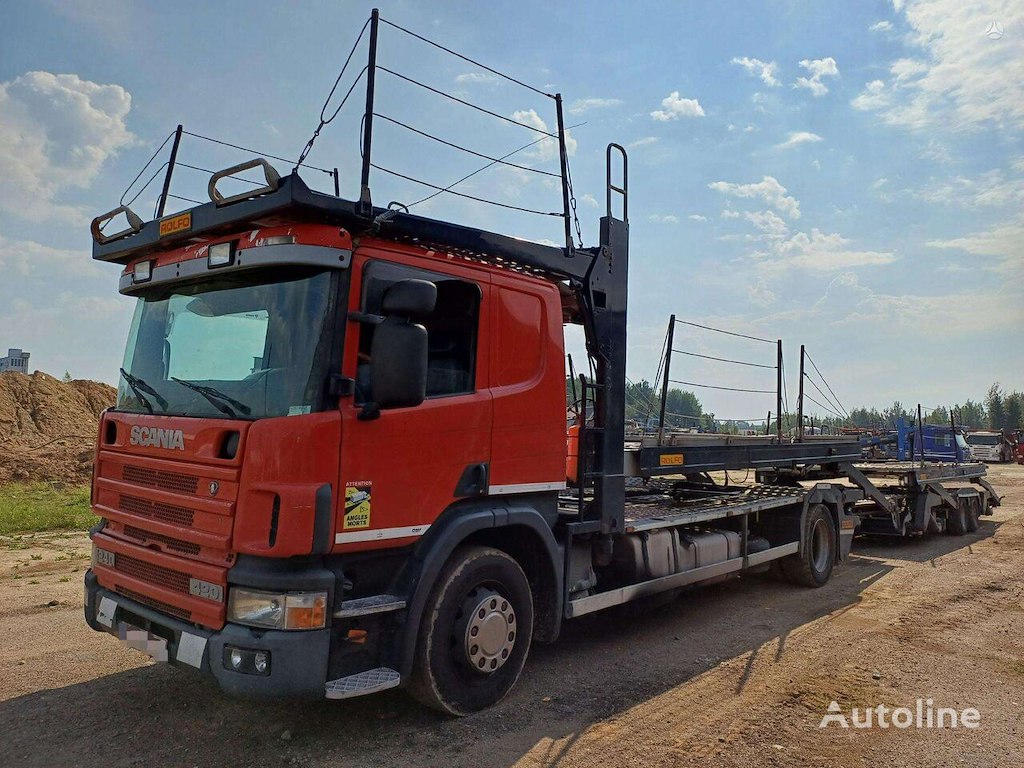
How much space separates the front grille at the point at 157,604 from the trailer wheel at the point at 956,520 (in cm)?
1329

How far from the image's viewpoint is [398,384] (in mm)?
3785

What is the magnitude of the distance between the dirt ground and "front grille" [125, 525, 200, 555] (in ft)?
3.60

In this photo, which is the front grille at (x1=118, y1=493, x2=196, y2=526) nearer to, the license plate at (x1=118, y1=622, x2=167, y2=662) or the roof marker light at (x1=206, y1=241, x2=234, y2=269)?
the license plate at (x1=118, y1=622, x2=167, y2=662)

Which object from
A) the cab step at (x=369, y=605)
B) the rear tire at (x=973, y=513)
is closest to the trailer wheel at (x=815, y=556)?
the cab step at (x=369, y=605)

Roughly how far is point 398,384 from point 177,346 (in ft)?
5.31

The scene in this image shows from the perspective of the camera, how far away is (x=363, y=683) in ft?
12.2

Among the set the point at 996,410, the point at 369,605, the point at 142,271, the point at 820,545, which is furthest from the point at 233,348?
the point at 996,410

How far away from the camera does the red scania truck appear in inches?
142

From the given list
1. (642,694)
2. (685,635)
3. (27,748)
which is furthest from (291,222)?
(685,635)

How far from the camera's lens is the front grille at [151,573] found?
3889 millimetres

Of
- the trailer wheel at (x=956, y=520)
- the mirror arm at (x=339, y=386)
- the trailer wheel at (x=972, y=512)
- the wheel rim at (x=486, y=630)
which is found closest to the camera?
the mirror arm at (x=339, y=386)

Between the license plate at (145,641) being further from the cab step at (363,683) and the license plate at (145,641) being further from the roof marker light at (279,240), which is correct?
the roof marker light at (279,240)

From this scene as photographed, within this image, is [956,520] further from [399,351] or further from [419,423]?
[399,351]

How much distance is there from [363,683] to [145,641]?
1.32 metres
